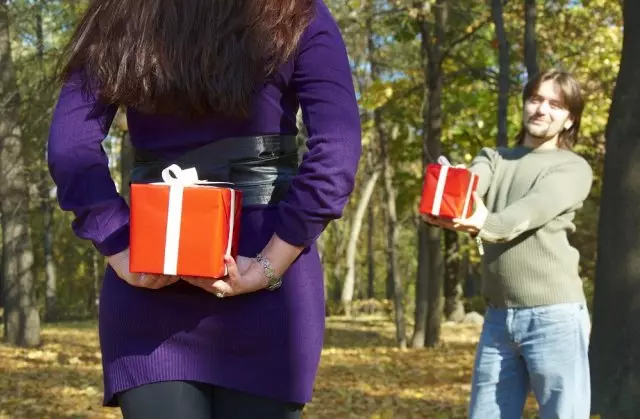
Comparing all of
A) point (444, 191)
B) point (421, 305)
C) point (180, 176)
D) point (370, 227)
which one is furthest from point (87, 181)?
point (370, 227)

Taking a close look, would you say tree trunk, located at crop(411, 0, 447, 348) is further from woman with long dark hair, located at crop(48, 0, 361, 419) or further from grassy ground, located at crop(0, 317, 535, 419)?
woman with long dark hair, located at crop(48, 0, 361, 419)

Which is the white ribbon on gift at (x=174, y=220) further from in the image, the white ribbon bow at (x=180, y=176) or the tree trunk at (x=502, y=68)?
the tree trunk at (x=502, y=68)

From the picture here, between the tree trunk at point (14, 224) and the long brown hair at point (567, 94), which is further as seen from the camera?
the tree trunk at point (14, 224)

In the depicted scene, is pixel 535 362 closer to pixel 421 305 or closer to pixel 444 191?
pixel 444 191

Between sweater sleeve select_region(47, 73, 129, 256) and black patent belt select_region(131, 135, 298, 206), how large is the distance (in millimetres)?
109

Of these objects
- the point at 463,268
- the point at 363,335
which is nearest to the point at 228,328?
the point at 363,335

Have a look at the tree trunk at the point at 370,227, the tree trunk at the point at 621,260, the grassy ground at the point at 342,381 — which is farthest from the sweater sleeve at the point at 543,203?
the tree trunk at the point at 370,227

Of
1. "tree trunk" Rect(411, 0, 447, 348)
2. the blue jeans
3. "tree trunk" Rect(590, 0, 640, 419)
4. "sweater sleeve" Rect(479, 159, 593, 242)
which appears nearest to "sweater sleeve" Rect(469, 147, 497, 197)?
"sweater sleeve" Rect(479, 159, 593, 242)

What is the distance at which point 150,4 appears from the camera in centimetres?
205

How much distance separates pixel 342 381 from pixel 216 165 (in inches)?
386

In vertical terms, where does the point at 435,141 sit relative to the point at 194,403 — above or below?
above

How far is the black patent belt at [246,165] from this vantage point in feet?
6.71

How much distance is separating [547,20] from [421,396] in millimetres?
7142

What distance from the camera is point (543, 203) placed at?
3.91 m
